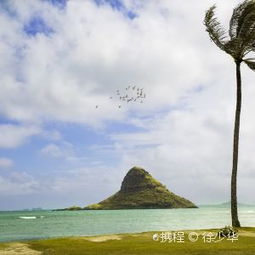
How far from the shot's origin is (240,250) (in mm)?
20000

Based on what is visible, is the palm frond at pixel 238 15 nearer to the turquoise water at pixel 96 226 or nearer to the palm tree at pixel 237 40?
the palm tree at pixel 237 40

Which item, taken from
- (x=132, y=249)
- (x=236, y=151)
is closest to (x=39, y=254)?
(x=132, y=249)

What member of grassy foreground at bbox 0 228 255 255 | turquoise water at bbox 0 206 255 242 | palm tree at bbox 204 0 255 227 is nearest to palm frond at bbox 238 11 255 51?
palm tree at bbox 204 0 255 227

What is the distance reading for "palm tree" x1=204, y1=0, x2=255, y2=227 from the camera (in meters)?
29.3

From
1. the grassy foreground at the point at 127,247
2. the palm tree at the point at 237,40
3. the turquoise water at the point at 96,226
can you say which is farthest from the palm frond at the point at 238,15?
the turquoise water at the point at 96,226

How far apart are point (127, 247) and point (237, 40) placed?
1579cm

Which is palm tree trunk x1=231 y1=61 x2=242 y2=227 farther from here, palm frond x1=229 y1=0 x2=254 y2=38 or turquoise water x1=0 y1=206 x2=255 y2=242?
turquoise water x1=0 y1=206 x2=255 y2=242

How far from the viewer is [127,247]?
21312 millimetres

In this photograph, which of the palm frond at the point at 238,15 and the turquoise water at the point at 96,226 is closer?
the palm frond at the point at 238,15

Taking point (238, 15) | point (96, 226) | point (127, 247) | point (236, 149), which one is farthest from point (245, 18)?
point (96, 226)

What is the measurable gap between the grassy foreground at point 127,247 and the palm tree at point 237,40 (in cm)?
601

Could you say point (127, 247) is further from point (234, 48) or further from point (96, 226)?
point (96, 226)

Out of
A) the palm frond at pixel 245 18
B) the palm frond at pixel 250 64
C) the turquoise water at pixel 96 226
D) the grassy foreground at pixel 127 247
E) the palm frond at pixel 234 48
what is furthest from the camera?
the turquoise water at pixel 96 226

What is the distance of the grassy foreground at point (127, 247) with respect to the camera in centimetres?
1983
